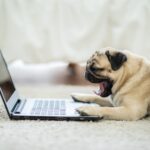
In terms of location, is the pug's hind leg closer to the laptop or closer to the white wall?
the laptop

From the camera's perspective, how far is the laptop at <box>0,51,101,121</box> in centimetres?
121

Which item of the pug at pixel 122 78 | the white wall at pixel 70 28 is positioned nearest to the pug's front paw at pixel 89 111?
the pug at pixel 122 78

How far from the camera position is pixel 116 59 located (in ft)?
4.58

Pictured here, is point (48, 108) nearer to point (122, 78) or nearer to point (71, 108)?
point (71, 108)

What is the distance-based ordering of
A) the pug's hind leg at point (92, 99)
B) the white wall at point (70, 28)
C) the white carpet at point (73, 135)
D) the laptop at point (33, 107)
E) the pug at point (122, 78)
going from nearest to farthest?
the white carpet at point (73, 135) < the laptop at point (33, 107) < the pug at point (122, 78) < the pug's hind leg at point (92, 99) < the white wall at point (70, 28)

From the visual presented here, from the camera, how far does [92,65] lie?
4.73 feet

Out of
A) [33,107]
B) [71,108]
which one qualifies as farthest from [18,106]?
[71,108]

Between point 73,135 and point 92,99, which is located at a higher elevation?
point 73,135

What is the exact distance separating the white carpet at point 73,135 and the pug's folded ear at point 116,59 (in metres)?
0.25

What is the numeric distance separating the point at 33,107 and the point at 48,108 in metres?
0.07

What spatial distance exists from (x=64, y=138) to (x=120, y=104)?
0.43m

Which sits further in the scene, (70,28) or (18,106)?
(70,28)

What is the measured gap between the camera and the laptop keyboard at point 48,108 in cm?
126

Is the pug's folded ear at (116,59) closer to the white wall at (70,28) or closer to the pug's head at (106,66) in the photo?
the pug's head at (106,66)
